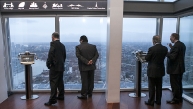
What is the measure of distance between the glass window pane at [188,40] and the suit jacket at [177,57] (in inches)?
30.5

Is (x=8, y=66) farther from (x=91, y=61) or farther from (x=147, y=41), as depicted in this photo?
(x=147, y=41)

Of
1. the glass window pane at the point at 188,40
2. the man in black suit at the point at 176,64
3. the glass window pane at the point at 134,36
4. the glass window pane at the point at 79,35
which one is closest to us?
the man in black suit at the point at 176,64

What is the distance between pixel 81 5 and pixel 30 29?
60.0 inches

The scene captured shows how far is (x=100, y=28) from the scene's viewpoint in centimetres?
446

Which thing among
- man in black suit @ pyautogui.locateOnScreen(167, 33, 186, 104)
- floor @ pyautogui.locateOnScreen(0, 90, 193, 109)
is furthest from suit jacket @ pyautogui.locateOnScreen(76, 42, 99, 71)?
man in black suit @ pyautogui.locateOnScreen(167, 33, 186, 104)

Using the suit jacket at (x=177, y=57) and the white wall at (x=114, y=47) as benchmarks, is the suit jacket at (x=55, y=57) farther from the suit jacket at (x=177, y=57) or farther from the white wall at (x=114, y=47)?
the suit jacket at (x=177, y=57)

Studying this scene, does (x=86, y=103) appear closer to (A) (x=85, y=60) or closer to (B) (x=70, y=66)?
(A) (x=85, y=60)

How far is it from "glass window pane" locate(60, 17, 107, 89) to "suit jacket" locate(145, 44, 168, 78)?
1455 mm

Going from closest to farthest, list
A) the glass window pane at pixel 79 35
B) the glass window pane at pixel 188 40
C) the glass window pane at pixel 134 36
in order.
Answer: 1. the glass window pane at pixel 188 40
2. the glass window pane at pixel 79 35
3. the glass window pane at pixel 134 36

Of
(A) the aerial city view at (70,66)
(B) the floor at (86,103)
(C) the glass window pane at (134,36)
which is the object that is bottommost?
(B) the floor at (86,103)

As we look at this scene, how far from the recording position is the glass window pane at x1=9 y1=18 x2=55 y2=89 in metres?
4.41

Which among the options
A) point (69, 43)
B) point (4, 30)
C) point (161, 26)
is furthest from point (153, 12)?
point (4, 30)

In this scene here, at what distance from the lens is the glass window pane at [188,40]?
4.07 meters

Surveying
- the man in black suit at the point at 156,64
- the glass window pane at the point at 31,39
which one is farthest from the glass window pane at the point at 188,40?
the glass window pane at the point at 31,39
